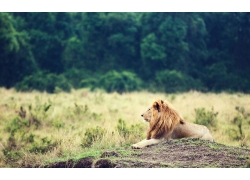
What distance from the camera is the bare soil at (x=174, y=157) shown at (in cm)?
751

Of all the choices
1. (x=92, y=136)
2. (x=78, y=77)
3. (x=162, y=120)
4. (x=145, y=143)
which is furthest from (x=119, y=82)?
(x=145, y=143)

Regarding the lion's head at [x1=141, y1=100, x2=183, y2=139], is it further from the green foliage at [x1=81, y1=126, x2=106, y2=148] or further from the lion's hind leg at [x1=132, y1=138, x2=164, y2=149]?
the green foliage at [x1=81, y1=126, x2=106, y2=148]

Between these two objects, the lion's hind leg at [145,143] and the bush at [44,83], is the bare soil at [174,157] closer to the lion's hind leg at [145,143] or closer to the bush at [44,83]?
the lion's hind leg at [145,143]

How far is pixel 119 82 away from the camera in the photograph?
29.7 meters

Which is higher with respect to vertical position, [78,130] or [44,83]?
[44,83]

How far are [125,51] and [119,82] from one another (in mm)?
3531

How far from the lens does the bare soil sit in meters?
7.51

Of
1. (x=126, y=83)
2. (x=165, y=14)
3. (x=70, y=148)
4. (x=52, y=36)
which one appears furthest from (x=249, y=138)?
(x=52, y=36)

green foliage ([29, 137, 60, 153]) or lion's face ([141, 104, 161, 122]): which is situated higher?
lion's face ([141, 104, 161, 122])

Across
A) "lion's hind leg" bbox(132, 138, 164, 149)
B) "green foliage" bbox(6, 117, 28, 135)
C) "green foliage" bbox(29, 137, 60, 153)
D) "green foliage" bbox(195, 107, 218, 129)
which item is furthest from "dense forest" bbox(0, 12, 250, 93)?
"lion's hind leg" bbox(132, 138, 164, 149)

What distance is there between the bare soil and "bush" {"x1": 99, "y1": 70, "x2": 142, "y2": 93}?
20641 millimetres

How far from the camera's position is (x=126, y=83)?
29906mm

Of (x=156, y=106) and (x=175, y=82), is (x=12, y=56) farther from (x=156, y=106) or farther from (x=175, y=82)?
(x=156, y=106)

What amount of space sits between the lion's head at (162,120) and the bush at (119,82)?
19978 mm
